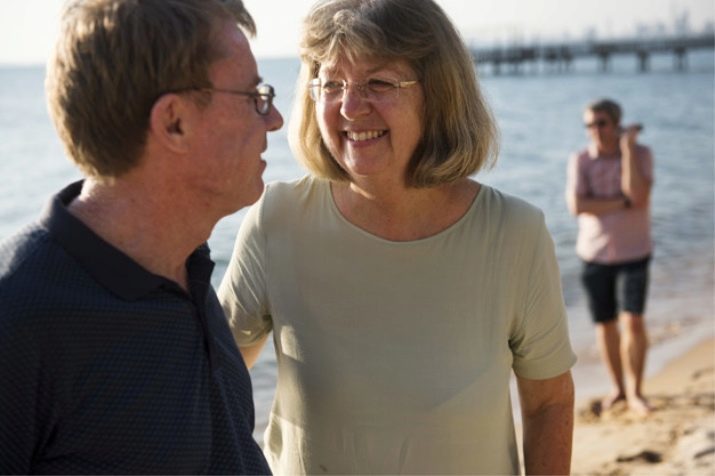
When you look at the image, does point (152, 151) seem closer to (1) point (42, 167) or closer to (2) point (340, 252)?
(2) point (340, 252)

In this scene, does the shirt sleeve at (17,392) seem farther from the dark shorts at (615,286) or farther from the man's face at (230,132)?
the dark shorts at (615,286)

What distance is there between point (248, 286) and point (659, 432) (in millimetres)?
4731

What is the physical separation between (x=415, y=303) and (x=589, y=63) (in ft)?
347

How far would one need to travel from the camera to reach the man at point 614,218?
6.97m

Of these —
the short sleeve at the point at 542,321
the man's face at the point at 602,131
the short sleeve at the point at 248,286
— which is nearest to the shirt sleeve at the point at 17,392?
the short sleeve at the point at 248,286

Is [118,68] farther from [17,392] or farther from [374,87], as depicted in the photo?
[374,87]

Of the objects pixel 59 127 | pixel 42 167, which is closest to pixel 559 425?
pixel 59 127

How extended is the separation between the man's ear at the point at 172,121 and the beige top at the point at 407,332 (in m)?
0.84

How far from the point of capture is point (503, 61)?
64562 millimetres

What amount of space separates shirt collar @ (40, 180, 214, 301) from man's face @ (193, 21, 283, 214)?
0.20m

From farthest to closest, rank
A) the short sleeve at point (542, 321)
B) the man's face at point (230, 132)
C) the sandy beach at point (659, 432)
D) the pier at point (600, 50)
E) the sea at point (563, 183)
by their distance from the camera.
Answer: the pier at point (600, 50), the sea at point (563, 183), the sandy beach at point (659, 432), the short sleeve at point (542, 321), the man's face at point (230, 132)

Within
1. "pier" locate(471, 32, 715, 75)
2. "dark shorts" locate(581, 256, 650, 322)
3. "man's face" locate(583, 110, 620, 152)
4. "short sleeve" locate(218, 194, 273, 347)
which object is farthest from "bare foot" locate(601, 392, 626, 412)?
"pier" locate(471, 32, 715, 75)

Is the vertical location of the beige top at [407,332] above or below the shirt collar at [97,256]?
below

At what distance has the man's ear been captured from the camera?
1.78 meters
